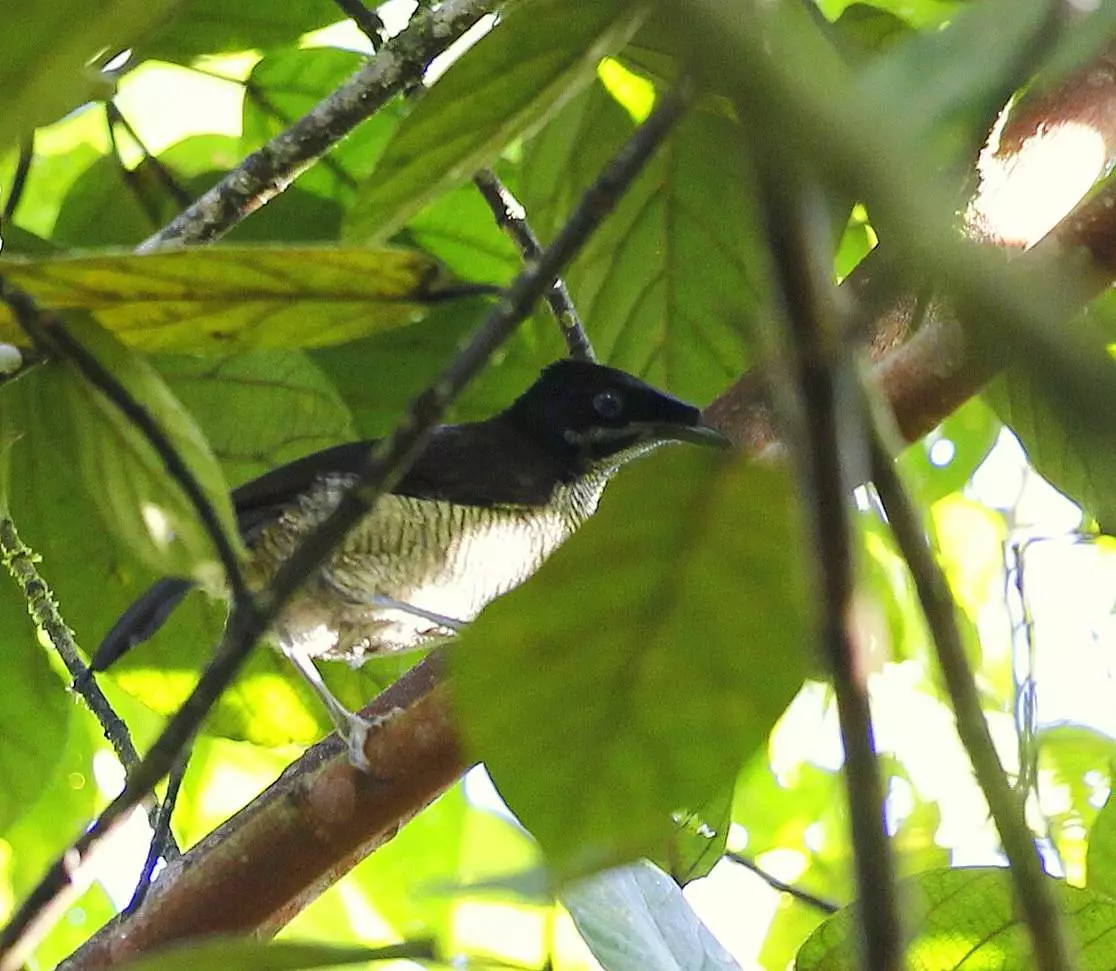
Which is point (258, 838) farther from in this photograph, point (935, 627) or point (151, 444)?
point (935, 627)

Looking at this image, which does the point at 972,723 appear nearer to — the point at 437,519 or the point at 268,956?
the point at 268,956

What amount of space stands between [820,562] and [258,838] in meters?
1.32

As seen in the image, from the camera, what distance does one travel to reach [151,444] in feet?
3.52

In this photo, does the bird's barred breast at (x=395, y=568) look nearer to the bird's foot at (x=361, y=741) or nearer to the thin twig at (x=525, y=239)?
the thin twig at (x=525, y=239)

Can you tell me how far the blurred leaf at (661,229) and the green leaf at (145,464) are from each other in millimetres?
1311

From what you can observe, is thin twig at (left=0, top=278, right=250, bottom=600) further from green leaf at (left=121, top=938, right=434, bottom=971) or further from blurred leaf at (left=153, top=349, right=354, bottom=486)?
blurred leaf at (left=153, top=349, right=354, bottom=486)

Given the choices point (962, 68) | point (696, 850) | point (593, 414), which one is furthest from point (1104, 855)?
point (593, 414)

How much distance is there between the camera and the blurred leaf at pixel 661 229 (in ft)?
7.76

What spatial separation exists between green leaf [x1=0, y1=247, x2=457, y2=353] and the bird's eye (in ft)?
6.54

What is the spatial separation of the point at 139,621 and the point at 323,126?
87cm

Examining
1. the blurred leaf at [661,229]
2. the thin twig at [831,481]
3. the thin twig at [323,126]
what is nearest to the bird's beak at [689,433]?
the blurred leaf at [661,229]

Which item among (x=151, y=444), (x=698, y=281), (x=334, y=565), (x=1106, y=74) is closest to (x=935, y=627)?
(x=151, y=444)

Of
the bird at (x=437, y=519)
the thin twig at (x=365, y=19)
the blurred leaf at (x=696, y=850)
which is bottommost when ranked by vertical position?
the blurred leaf at (x=696, y=850)

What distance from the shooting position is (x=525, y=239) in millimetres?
2467
